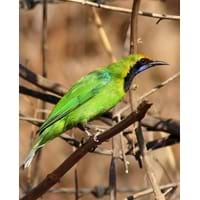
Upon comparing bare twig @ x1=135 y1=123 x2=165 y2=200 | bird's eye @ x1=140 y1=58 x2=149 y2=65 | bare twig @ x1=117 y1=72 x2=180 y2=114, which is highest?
bird's eye @ x1=140 y1=58 x2=149 y2=65

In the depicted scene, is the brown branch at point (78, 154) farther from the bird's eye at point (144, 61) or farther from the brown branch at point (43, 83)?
the brown branch at point (43, 83)

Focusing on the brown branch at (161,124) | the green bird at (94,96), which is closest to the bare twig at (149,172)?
the green bird at (94,96)

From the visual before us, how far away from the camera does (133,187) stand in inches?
72.1

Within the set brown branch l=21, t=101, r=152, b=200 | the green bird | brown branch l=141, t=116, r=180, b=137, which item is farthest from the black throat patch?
brown branch l=141, t=116, r=180, b=137

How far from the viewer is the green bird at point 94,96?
4.57 feet

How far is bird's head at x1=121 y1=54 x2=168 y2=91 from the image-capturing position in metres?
1.37

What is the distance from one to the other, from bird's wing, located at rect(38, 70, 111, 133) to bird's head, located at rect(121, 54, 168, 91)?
0.12 feet

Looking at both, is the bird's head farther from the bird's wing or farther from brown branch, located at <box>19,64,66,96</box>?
brown branch, located at <box>19,64,66,96</box>

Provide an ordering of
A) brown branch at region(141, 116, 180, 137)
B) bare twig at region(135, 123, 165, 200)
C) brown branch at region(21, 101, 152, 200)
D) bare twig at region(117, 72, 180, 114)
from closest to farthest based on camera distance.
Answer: brown branch at region(21, 101, 152, 200), bare twig at region(135, 123, 165, 200), bare twig at region(117, 72, 180, 114), brown branch at region(141, 116, 180, 137)

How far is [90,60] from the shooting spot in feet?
6.04

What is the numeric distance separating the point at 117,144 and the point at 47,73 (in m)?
0.36
